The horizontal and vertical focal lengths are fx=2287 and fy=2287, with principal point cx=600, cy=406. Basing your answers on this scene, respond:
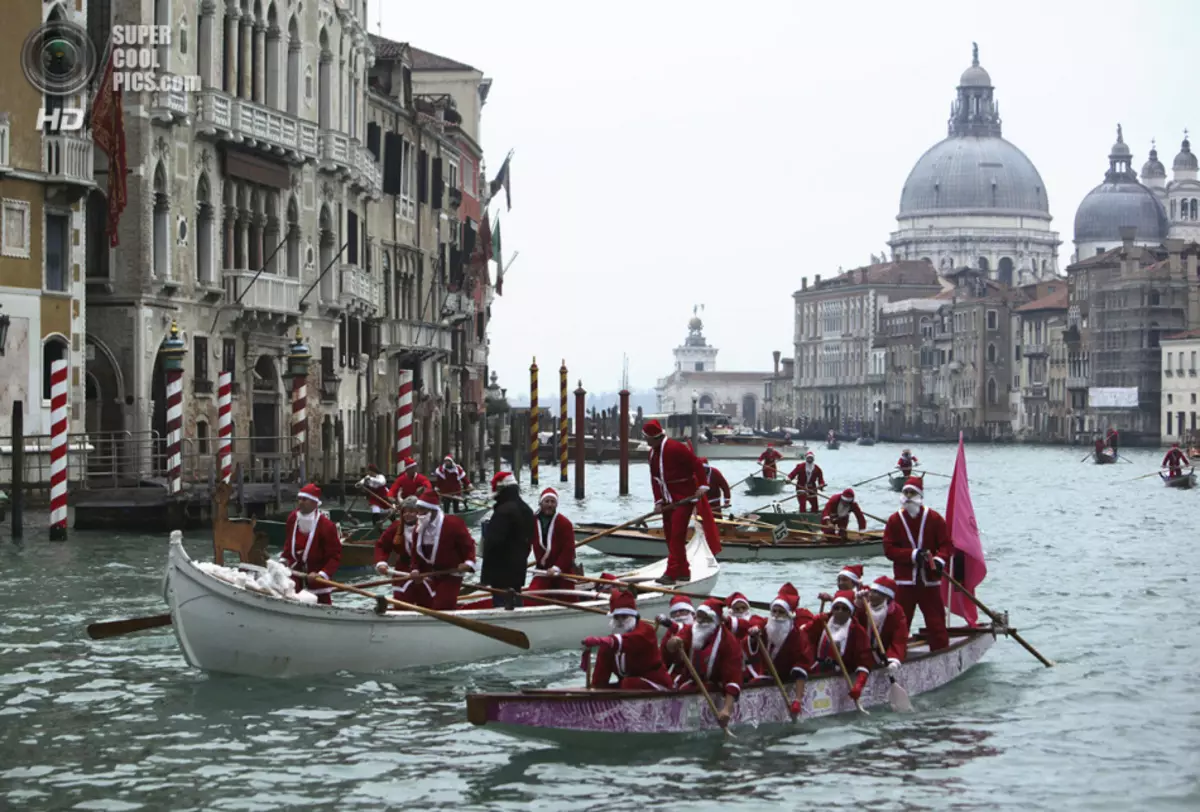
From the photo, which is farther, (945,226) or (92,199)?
(945,226)

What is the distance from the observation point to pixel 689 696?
15.0 metres

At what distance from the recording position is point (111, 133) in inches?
1328

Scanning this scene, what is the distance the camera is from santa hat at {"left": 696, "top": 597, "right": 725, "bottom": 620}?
14984mm

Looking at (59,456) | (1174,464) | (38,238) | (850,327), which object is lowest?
(1174,464)

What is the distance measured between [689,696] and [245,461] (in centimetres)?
2318

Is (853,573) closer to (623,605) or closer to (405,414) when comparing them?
(623,605)

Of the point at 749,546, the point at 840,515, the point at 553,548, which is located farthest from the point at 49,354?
the point at 553,548

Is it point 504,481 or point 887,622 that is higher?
point 504,481

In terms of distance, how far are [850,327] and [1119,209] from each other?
2376 cm

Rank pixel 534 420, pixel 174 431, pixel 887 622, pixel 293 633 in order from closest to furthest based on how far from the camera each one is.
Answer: pixel 887 622 → pixel 293 633 → pixel 174 431 → pixel 534 420

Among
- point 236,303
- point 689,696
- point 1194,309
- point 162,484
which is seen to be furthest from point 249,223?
point 1194,309

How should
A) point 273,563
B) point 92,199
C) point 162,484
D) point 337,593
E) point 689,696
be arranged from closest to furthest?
point 689,696 < point 273,563 < point 337,593 < point 162,484 < point 92,199

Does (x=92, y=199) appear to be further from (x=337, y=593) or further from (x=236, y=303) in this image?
(x=337, y=593)

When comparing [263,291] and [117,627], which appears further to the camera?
[263,291]
